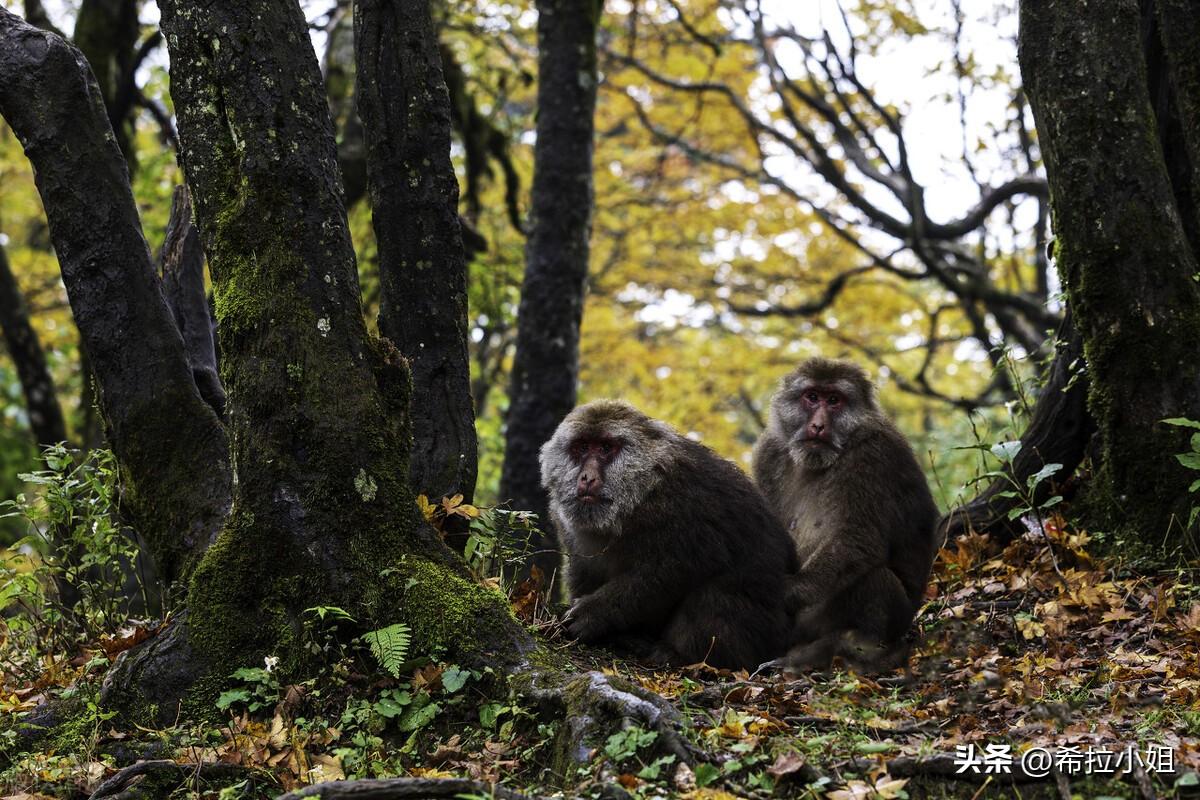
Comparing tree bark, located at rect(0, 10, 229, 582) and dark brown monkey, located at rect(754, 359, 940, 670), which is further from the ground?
tree bark, located at rect(0, 10, 229, 582)

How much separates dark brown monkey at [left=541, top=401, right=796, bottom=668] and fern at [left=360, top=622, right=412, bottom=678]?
58.3 inches

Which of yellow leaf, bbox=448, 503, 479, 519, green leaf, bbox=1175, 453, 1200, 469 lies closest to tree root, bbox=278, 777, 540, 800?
yellow leaf, bbox=448, 503, 479, 519

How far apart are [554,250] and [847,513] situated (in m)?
4.13

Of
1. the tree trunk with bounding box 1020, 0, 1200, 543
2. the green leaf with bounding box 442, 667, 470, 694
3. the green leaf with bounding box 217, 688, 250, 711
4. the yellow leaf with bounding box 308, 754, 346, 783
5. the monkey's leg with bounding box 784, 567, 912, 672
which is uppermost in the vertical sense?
the tree trunk with bounding box 1020, 0, 1200, 543

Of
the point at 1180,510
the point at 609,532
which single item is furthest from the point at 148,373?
the point at 1180,510

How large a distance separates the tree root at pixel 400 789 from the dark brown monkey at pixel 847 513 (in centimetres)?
245

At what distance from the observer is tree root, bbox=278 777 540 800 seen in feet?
11.0

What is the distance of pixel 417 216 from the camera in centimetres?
565

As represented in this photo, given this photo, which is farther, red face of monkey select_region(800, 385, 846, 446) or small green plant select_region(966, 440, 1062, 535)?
red face of monkey select_region(800, 385, 846, 446)

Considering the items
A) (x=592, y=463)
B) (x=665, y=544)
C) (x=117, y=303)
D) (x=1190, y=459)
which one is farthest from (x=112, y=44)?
(x=1190, y=459)

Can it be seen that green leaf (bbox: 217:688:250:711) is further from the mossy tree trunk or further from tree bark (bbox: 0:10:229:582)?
tree bark (bbox: 0:10:229:582)

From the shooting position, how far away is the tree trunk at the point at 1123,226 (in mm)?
5930

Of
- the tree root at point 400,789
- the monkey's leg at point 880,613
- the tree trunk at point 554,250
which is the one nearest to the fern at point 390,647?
the tree root at point 400,789

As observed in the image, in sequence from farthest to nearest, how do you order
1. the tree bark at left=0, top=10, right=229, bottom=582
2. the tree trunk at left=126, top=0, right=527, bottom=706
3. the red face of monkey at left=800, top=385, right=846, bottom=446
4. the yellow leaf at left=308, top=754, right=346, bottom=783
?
the red face of monkey at left=800, top=385, right=846, bottom=446, the tree bark at left=0, top=10, right=229, bottom=582, the tree trunk at left=126, top=0, right=527, bottom=706, the yellow leaf at left=308, top=754, right=346, bottom=783
